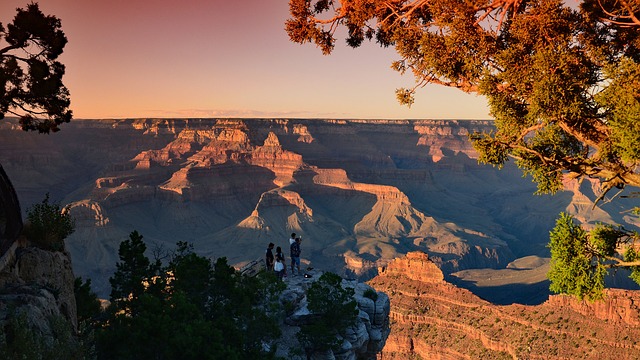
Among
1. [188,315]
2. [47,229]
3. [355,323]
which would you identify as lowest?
[355,323]

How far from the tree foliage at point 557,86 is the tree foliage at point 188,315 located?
481 inches

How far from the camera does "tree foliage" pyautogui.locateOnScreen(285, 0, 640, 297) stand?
16484mm

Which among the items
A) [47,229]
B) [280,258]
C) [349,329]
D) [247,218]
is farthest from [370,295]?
[247,218]

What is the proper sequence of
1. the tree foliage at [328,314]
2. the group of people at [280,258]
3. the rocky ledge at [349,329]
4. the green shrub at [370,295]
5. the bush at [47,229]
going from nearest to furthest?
1. the bush at [47,229]
2. the tree foliage at [328,314]
3. the rocky ledge at [349,329]
4. the group of people at [280,258]
5. the green shrub at [370,295]

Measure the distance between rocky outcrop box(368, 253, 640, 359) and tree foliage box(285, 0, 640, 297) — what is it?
37.4 m

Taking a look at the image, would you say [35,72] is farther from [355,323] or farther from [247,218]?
[247,218]

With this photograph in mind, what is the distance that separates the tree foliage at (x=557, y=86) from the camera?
1648 centimetres

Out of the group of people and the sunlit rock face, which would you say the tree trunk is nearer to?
the group of people

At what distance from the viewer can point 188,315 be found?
22688mm

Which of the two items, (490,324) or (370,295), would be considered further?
(490,324)

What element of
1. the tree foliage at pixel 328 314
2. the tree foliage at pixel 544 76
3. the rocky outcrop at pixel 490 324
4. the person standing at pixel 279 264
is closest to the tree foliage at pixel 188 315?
the person standing at pixel 279 264

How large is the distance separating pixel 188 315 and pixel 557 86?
16.5m

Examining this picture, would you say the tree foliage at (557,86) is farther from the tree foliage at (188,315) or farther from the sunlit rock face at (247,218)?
the sunlit rock face at (247,218)

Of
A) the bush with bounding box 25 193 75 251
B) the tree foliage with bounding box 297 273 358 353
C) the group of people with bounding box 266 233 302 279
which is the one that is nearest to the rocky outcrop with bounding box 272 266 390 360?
the tree foliage with bounding box 297 273 358 353
